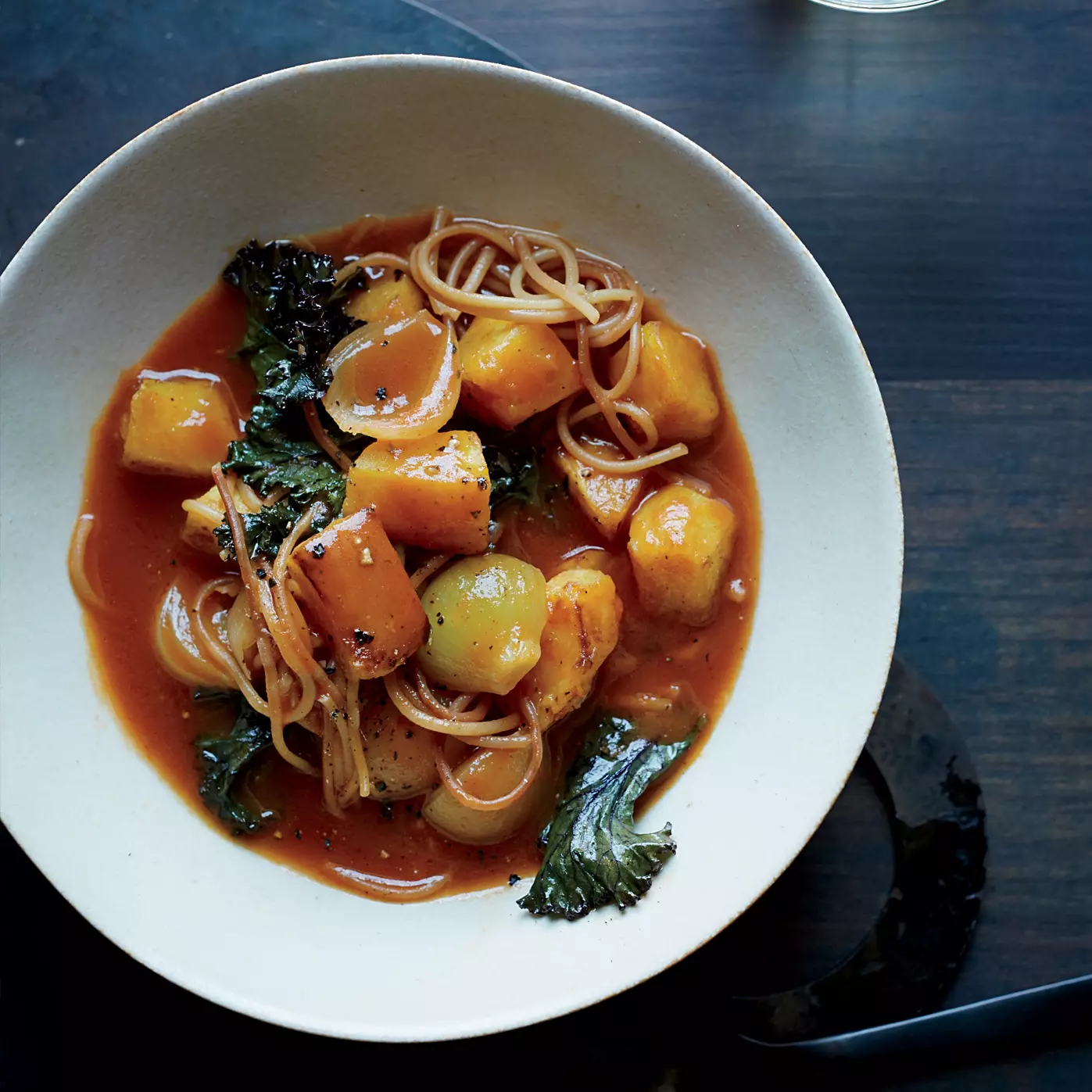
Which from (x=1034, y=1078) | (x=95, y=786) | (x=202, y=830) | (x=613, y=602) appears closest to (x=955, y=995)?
(x=1034, y=1078)

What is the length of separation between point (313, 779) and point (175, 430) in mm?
1125

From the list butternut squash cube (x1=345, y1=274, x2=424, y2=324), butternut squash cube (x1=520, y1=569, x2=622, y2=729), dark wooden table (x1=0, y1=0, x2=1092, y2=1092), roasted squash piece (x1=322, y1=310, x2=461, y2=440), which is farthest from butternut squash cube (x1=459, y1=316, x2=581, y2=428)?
dark wooden table (x1=0, y1=0, x2=1092, y2=1092)

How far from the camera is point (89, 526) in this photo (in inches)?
120

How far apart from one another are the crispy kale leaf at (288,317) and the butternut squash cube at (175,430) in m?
0.16

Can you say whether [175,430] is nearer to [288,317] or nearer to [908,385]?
[288,317]

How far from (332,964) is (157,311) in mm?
2004

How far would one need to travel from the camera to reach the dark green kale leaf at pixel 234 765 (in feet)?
9.82

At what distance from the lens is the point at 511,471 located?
3.01 m

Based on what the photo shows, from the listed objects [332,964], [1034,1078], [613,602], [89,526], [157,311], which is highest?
[157,311]

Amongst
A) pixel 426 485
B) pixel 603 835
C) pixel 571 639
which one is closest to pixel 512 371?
pixel 426 485

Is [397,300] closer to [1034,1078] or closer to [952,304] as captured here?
[952,304]

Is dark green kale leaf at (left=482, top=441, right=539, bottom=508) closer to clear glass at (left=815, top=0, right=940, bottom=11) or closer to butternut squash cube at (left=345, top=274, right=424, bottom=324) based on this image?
butternut squash cube at (left=345, top=274, right=424, bottom=324)

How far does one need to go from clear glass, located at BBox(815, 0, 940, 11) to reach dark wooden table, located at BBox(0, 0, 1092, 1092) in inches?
1.2

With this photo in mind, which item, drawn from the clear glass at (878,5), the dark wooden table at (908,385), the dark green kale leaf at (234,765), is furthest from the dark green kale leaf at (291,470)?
the clear glass at (878,5)
